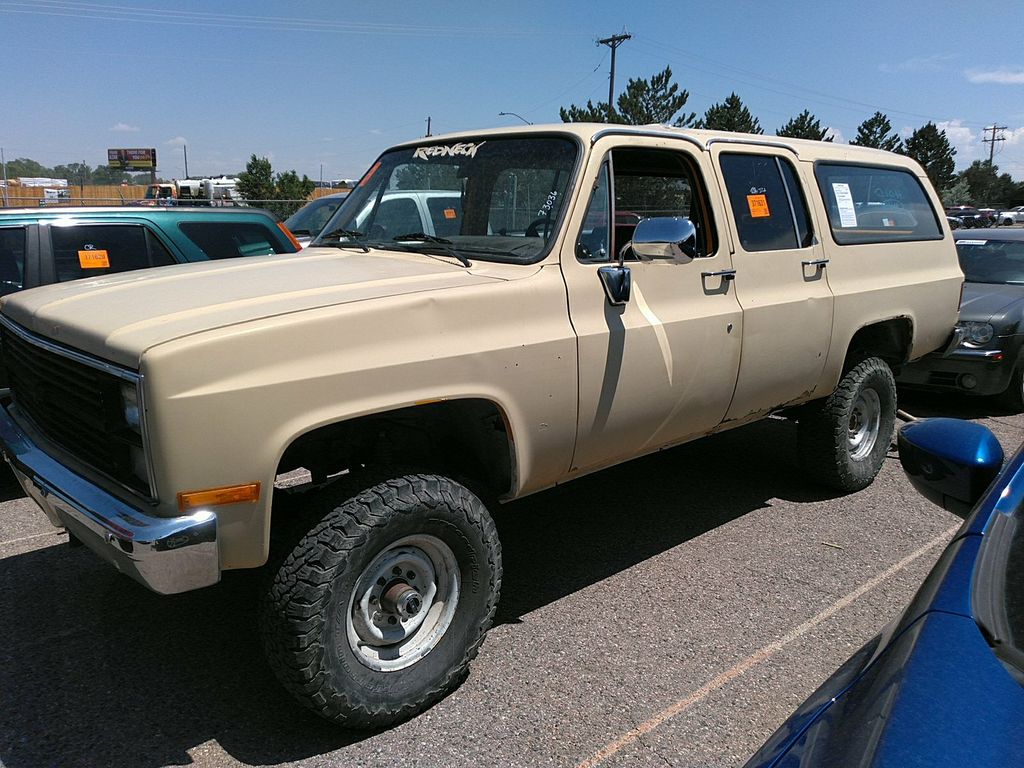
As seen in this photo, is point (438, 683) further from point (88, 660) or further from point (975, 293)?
point (975, 293)

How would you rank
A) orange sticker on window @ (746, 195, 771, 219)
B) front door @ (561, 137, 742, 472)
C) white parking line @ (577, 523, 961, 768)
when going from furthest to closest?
1. orange sticker on window @ (746, 195, 771, 219)
2. front door @ (561, 137, 742, 472)
3. white parking line @ (577, 523, 961, 768)

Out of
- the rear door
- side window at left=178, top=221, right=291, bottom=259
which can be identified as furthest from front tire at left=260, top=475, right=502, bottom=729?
side window at left=178, top=221, right=291, bottom=259

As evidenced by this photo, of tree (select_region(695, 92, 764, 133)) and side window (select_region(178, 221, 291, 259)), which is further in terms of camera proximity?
tree (select_region(695, 92, 764, 133))

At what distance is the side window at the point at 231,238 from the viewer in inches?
221

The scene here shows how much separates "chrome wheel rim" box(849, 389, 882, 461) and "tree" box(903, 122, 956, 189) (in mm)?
68698

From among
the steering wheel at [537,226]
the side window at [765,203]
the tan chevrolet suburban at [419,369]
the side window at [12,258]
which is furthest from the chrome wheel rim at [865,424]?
the side window at [12,258]

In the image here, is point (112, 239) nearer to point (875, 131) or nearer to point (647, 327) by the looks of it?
point (647, 327)

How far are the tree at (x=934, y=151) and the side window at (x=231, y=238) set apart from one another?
6983 cm

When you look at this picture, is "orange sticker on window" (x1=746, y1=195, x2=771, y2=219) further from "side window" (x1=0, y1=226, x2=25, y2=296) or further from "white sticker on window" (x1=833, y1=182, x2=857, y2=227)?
"side window" (x1=0, y1=226, x2=25, y2=296)

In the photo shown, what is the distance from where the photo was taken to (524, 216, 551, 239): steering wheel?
334 cm

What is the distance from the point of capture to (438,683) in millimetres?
2896

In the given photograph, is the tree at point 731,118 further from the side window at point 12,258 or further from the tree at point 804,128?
the side window at point 12,258

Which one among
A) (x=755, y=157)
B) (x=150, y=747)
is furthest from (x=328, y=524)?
(x=755, y=157)

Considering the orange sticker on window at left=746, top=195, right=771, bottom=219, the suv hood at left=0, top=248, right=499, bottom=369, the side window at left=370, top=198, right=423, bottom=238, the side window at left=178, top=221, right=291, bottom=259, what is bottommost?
the suv hood at left=0, top=248, right=499, bottom=369
